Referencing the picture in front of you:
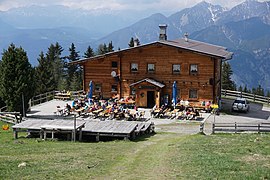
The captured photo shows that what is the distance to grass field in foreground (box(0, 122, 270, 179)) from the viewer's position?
14.1 meters

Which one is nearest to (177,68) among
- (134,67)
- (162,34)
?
(134,67)

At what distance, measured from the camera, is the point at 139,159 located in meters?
17.4

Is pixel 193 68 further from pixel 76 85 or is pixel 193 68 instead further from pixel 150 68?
pixel 76 85

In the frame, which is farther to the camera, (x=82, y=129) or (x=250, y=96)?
(x=250, y=96)

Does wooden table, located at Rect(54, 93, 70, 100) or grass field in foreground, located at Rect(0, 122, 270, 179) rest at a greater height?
wooden table, located at Rect(54, 93, 70, 100)

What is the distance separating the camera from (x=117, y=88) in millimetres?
40406

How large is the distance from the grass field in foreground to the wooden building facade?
14.9m

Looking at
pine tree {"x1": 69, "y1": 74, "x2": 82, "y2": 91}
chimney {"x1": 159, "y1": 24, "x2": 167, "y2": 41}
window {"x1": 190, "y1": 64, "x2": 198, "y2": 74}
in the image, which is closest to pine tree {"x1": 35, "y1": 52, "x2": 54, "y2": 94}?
pine tree {"x1": 69, "y1": 74, "x2": 82, "y2": 91}

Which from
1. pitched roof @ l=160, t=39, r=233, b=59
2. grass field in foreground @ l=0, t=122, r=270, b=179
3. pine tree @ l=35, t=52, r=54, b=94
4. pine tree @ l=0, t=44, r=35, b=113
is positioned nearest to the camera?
grass field in foreground @ l=0, t=122, r=270, b=179

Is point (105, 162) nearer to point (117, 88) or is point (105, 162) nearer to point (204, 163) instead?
point (204, 163)

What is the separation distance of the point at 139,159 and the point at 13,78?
17547mm

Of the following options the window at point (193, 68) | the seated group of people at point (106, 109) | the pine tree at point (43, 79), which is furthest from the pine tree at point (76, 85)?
the window at point (193, 68)

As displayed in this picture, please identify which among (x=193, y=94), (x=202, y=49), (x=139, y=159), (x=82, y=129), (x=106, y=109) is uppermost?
(x=202, y=49)

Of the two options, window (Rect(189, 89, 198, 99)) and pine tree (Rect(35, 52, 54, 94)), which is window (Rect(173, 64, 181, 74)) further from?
pine tree (Rect(35, 52, 54, 94))
